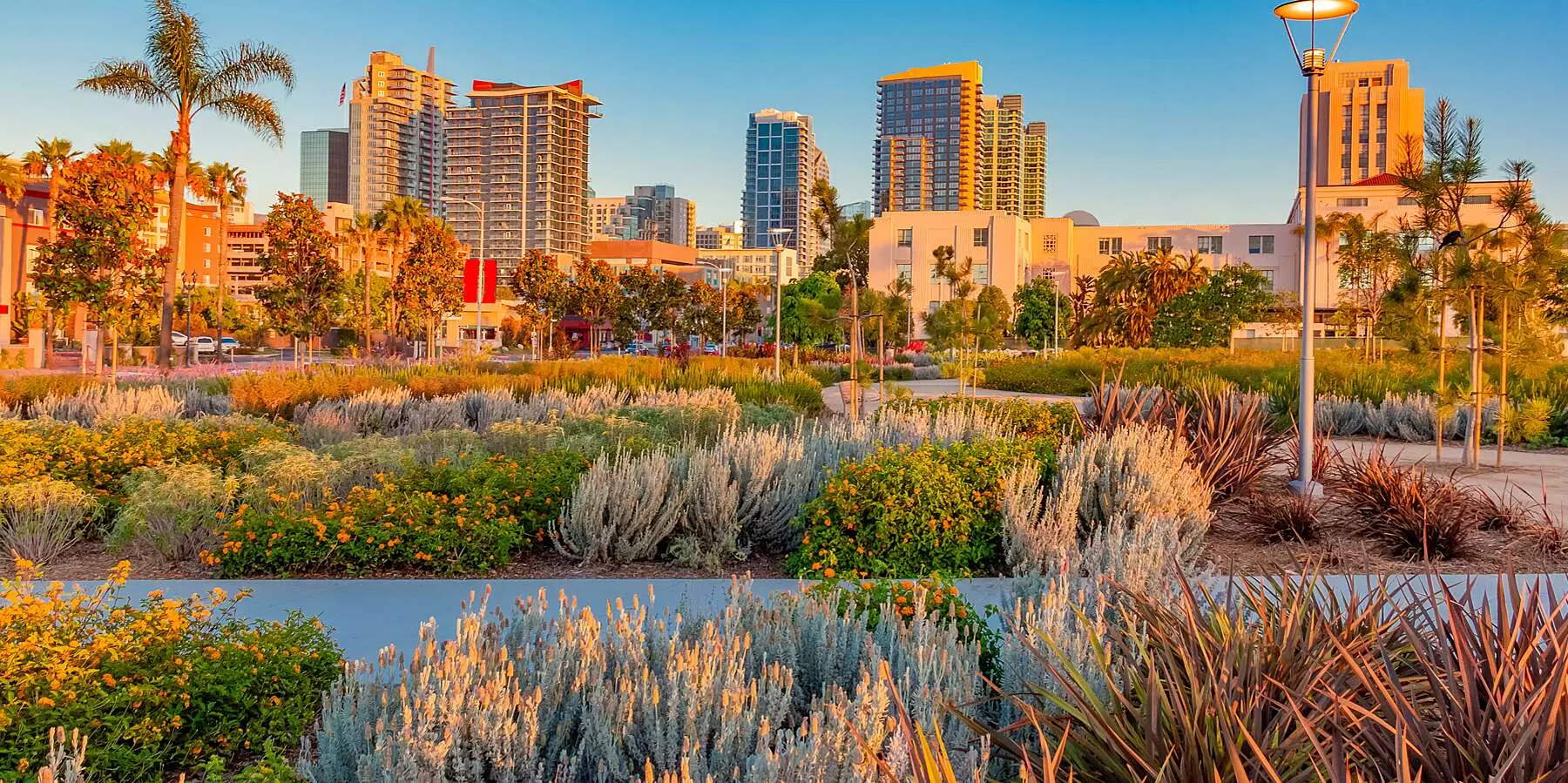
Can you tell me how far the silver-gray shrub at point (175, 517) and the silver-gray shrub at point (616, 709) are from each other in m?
4.05

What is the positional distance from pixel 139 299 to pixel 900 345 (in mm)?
38476

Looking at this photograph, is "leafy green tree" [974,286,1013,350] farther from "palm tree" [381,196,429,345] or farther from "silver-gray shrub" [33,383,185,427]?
"palm tree" [381,196,429,345]

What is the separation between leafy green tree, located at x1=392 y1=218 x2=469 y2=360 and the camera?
53.7 m

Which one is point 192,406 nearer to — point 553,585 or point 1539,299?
point 553,585

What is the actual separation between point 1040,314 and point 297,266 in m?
50.8

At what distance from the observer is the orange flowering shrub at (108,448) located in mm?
8445

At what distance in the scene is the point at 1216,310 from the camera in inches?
1903

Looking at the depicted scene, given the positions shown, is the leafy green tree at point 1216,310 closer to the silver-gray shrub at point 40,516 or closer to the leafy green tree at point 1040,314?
the leafy green tree at point 1040,314

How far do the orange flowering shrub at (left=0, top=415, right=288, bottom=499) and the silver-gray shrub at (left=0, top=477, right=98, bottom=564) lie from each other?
0.52m

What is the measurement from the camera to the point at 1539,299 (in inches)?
485

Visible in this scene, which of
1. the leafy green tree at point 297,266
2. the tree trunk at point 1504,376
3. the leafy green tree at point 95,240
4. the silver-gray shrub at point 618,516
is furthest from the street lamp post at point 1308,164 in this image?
the leafy green tree at point 297,266

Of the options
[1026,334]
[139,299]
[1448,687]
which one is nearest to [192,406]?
[1448,687]

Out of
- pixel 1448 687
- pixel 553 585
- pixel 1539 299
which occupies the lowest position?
pixel 553 585

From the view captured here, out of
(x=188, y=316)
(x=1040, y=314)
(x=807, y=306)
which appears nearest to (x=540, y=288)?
(x=188, y=316)
